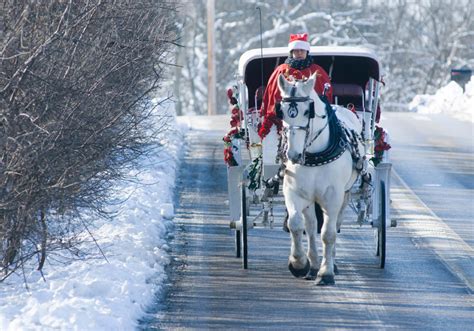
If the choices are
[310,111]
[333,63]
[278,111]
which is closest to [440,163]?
[333,63]

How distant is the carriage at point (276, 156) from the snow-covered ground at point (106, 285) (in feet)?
3.56

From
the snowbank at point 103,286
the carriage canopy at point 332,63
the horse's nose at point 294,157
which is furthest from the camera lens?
the carriage canopy at point 332,63

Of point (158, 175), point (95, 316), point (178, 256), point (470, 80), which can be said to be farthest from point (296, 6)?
point (95, 316)

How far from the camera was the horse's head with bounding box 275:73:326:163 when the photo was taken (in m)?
10.9

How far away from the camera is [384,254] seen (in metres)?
12.5

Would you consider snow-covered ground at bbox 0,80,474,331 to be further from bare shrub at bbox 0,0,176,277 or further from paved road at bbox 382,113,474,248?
paved road at bbox 382,113,474,248

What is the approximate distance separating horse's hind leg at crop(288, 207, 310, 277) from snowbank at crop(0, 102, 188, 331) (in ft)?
4.28

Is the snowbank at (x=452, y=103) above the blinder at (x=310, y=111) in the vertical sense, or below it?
below

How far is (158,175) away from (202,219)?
10.8 ft

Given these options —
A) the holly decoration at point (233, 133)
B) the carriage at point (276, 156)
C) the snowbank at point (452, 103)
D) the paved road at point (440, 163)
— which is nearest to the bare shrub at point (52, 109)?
the carriage at point (276, 156)

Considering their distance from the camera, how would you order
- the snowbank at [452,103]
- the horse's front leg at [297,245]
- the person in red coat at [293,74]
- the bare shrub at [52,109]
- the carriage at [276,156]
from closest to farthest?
the bare shrub at [52,109], the horse's front leg at [297,245], the person in red coat at [293,74], the carriage at [276,156], the snowbank at [452,103]

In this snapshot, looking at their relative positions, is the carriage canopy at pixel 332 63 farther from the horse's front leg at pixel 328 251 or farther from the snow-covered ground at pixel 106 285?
the horse's front leg at pixel 328 251

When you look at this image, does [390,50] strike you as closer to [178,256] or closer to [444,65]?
[444,65]

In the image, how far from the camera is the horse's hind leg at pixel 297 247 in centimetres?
1165
